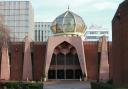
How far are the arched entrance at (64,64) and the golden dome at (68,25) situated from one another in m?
3.29

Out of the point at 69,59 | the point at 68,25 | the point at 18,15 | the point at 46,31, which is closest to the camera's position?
the point at 69,59

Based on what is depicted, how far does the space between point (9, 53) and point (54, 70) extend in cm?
906

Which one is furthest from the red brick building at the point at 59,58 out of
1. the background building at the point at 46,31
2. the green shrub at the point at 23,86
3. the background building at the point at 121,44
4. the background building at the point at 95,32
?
the background building at the point at 95,32

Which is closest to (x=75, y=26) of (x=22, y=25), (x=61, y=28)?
(x=61, y=28)

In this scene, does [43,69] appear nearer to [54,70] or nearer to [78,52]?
[54,70]

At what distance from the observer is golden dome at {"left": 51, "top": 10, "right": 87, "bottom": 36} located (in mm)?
80625

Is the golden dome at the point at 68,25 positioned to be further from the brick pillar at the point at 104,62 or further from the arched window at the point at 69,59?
the brick pillar at the point at 104,62

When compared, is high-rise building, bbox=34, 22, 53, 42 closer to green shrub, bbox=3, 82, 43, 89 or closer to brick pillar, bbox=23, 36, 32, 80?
brick pillar, bbox=23, 36, 32, 80

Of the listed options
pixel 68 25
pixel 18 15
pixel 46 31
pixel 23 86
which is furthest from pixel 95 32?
pixel 23 86

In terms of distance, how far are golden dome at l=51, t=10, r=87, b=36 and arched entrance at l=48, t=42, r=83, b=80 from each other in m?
3.29

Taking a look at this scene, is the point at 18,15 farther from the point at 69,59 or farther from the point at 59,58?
the point at 69,59

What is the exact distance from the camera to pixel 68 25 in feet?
266

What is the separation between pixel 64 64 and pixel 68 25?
769cm

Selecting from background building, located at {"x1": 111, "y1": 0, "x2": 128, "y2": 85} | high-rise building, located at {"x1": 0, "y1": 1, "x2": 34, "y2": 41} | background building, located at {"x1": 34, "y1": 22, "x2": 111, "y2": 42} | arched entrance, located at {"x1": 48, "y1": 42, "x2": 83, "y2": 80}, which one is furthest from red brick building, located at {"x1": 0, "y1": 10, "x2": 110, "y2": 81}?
background building, located at {"x1": 34, "y1": 22, "x2": 111, "y2": 42}
